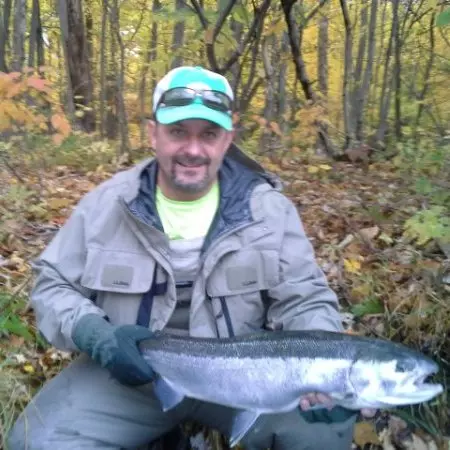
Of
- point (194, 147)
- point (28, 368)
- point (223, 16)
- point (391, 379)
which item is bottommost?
point (28, 368)

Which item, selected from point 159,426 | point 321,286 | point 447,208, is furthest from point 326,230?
point 159,426

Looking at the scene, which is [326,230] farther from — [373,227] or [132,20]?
[132,20]

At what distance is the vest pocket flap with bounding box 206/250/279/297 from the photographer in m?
2.93

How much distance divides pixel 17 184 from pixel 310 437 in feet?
15.4

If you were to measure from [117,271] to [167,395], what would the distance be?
64 centimetres

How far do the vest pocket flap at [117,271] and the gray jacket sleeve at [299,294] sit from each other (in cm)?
62

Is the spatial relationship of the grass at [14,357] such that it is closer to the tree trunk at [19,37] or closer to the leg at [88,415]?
the leg at [88,415]

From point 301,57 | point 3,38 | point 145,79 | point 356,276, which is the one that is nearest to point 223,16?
point 301,57

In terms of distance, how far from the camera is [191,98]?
301 centimetres

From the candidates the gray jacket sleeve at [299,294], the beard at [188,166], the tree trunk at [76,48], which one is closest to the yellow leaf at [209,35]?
the beard at [188,166]

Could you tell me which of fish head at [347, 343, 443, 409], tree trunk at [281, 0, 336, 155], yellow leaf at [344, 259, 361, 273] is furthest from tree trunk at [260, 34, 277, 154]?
fish head at [347, 343, 443, 409]

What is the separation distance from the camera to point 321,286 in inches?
118

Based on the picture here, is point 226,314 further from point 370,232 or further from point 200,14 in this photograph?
point 200,14

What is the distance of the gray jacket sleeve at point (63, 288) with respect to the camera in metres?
2.88
